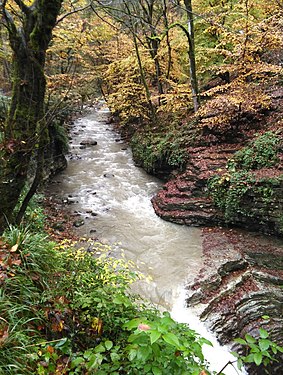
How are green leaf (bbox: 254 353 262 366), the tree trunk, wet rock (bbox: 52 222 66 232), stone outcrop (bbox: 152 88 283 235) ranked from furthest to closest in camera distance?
the tree trunk
wet rock (bbox: 52 222 66 232)
stone outcrop (bbox: 152 88 283 235)
green leaf (bbox: 254 353 262 366)

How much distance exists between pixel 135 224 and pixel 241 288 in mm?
4136

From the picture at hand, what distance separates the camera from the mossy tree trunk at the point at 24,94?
3.30 metres

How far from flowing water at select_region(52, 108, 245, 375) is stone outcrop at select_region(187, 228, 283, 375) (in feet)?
0.93

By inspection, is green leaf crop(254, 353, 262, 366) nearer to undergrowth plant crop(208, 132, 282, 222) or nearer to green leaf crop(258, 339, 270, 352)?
green leaf crop(258, 339, 270, 352)

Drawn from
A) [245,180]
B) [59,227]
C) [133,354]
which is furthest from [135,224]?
[133,354]

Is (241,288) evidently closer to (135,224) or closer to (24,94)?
(135,224)

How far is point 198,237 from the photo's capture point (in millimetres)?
8086

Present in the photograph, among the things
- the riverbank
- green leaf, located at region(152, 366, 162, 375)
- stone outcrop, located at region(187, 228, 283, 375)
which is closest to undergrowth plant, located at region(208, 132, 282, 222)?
the riverbank

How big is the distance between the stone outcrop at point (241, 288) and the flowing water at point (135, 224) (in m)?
0.28

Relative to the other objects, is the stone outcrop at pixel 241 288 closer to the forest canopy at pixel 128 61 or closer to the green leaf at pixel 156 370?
the green leaf at pixel 156 370

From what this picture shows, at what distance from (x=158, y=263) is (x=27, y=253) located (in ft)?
14.4

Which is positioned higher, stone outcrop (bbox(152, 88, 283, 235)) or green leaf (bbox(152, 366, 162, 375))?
green leaf (bbox(152, 366, 162, 375))

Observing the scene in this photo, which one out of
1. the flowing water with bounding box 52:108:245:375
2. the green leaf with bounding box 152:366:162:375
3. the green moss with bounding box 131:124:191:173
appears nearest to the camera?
the green leaf with bounding box 152:366:162:375

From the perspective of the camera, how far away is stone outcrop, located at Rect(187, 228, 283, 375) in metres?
5.01
